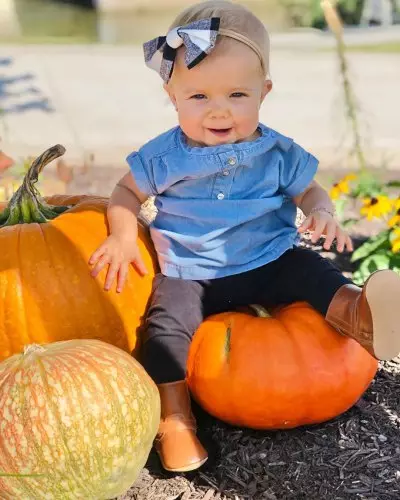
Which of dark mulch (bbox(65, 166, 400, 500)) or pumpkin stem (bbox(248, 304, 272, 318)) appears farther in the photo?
pumpkin stem (bbox(248, 304, 272, 318))

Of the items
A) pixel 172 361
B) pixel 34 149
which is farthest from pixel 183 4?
pixel 172 361

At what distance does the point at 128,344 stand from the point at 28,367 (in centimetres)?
60

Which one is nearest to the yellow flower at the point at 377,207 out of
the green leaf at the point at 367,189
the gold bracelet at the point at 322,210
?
the green leaf at the point at 367,189

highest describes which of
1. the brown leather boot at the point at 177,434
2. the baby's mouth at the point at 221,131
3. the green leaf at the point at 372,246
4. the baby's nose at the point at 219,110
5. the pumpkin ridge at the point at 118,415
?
the baby's nose at the point at 219,110

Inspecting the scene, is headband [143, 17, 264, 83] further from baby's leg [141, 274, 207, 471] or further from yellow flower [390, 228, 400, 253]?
yellow flower [390, 228, 400, 253]

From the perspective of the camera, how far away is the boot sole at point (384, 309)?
221cm

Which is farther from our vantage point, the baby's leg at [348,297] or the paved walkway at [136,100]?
the paved walkway at [136,100]

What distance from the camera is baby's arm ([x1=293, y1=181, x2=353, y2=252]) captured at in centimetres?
245

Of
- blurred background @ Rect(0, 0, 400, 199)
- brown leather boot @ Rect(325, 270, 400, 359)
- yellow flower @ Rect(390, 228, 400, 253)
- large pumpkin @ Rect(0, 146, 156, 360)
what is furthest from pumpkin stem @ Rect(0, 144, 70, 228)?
blurred background @ Rect(0, 0, 400, 199)

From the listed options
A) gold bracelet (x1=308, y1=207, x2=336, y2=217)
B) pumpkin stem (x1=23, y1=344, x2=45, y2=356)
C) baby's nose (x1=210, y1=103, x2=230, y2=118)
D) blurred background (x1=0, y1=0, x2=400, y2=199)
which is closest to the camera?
pumpkin stem (x1=23, y1=344, x2=45, y2=356)

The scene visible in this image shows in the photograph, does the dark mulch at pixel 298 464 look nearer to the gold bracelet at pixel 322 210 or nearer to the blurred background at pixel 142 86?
the gold bracelet at pixel 322 210

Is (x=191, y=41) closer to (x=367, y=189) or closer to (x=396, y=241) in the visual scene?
(x=396, y=241)

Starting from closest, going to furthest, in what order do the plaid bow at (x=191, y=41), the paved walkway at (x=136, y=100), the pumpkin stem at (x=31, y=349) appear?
1. the pumpkin stem at (x=31, y=349)
2. the plaid bow at (x=191, y=41)
3. the paved walkway at (x=136, y=100)

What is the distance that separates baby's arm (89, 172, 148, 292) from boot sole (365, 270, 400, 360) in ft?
2.36
